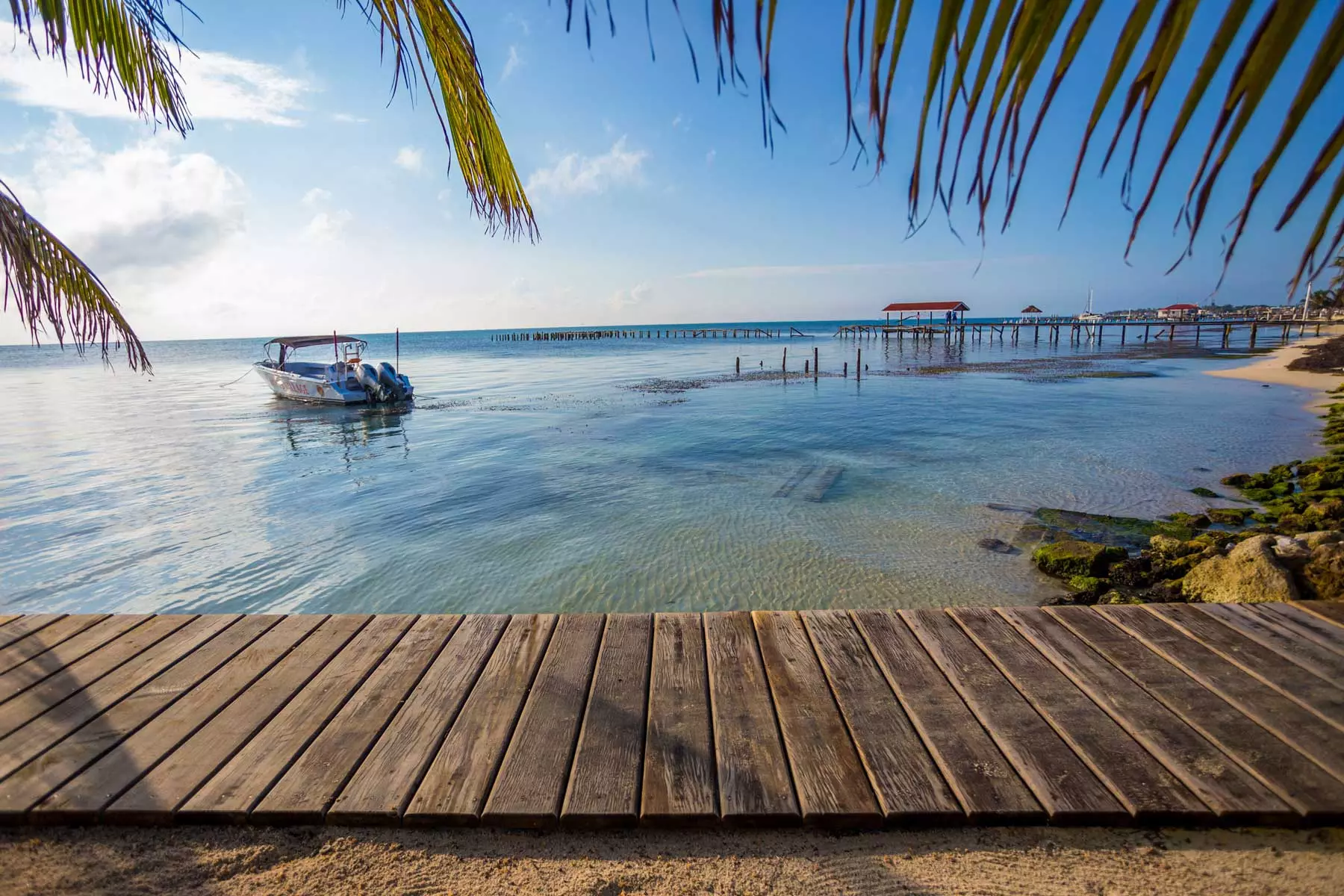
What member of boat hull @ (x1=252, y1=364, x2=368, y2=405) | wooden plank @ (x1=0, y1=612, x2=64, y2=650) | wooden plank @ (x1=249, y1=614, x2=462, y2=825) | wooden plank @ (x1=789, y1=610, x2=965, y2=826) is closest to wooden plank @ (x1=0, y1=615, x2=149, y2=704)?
wooden plank @ (x1=0, y1=612, x2=64, y2=650)

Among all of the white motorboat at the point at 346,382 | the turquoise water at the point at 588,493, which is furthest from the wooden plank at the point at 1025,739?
the white motorboat at the point at 346,382

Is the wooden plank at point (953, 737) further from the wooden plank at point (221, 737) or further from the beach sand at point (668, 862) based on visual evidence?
the wooden plank at point (221, 737)

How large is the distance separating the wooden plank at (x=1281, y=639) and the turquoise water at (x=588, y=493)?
10.0 ft

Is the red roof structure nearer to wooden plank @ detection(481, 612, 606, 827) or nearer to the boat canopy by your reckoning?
the boat canopy

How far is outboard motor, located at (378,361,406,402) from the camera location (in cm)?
2423

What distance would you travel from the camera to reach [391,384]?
79.9 feet

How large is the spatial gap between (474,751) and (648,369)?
3936cm

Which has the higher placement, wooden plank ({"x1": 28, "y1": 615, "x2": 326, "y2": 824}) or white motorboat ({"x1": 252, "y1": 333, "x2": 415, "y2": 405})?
white motorboat ({"x1": 252, "y1": 333, "x2": 415, "y2": 405})

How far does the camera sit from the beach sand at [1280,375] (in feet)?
80.4

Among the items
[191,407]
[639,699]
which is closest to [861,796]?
[639,699]

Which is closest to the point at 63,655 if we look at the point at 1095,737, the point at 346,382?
the point at 1095,737

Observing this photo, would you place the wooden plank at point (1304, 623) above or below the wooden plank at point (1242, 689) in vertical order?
above

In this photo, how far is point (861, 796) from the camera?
226cm

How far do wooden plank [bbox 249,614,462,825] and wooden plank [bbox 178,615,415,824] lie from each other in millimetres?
45
